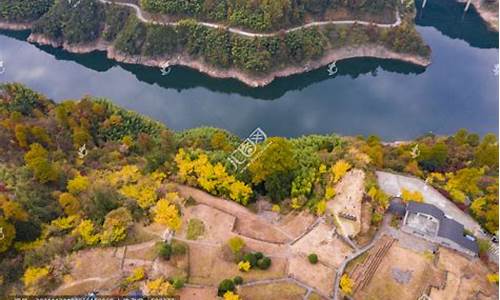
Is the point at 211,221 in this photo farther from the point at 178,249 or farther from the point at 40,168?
the point at 40,168

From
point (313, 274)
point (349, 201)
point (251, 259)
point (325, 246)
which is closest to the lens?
point (313, 274)

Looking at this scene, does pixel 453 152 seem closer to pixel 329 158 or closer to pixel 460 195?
A: pixel 460 195

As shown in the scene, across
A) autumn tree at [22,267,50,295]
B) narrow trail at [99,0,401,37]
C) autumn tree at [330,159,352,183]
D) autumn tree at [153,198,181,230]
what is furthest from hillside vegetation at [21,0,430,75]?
autumn tree at [22,267,50,295]

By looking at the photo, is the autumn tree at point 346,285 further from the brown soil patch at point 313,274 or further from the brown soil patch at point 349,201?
the brown soil patch at point 349,201

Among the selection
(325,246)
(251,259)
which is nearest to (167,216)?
(251,259)

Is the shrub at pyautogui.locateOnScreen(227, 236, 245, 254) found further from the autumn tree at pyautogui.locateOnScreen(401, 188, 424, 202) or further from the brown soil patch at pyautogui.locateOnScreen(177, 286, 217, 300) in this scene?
the autumn tree at pyautogui.locateOnScreen(401, 188, 424, 202)

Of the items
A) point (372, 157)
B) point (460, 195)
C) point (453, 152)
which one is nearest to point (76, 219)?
point (372, 157)
